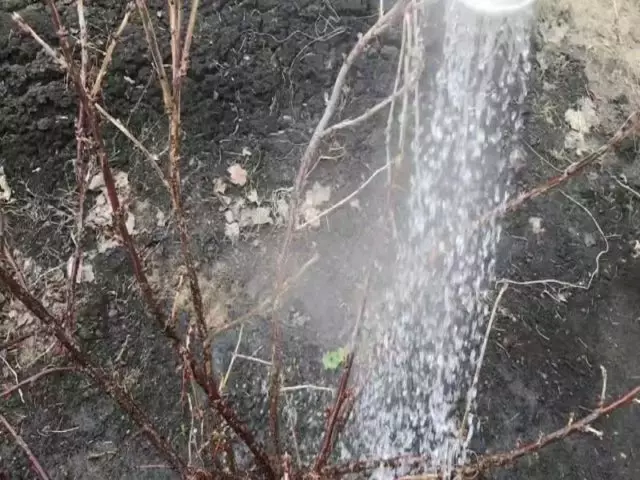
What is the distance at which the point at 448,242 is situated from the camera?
2332 mm

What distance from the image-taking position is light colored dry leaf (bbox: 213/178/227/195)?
2.30 m

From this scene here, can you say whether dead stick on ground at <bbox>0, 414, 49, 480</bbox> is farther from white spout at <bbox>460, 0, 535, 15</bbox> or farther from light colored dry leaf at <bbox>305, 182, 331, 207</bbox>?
white spout at <bbox>460, 0, 535, 15</bbox>

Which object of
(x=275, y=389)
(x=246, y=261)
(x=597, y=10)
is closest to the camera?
(x=275, y=389)

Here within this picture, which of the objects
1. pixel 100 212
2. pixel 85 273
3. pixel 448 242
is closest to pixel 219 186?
pixel 100 212

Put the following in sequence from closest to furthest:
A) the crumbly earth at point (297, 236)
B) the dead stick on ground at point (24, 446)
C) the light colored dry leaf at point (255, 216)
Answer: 1. the dead stick on ground at point (24, 446)
2. the crumbly earth at point (297, 236)
3. the light colored dry leaf at point (255, 216)

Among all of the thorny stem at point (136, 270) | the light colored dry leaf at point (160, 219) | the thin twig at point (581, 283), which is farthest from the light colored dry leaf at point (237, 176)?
the thorny stem at point (136, 270)

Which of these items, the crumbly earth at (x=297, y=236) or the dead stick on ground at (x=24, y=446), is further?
the crumbly earth at (x=297, y=236)

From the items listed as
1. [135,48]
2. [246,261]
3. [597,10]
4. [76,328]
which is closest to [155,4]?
[135,48]

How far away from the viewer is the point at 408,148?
2.36m

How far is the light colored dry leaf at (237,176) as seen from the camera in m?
2.31

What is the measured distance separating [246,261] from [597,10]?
4.49ft

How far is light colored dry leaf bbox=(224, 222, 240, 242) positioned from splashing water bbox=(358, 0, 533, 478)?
1.60 ft

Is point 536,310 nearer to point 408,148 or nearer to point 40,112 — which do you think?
point 408,148

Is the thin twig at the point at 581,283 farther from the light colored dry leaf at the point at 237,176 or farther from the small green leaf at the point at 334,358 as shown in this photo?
the light colored dry leaf at the point at 237,176
